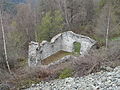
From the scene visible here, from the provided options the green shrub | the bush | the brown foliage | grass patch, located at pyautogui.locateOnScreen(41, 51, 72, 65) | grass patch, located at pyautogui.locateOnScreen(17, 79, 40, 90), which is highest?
the brown foliage

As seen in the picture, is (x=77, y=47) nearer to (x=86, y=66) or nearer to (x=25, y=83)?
(x=86, y=66)

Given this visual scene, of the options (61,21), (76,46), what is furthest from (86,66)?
(61,21)

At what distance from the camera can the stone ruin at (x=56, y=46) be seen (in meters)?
17.4

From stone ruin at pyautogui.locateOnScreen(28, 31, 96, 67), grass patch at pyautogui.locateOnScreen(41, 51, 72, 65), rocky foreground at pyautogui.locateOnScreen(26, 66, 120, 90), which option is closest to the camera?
rocky foreground at pyautogui.locateOnScreen(26, 66, 120, 90)

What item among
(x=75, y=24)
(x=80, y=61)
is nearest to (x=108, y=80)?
(x=80, y=61)

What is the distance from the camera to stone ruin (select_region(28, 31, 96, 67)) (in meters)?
17.4

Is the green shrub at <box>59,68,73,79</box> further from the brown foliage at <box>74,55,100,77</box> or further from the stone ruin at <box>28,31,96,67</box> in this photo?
the stone ruin at <box>28,31,96,67</box>

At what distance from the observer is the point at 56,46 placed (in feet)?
65.8

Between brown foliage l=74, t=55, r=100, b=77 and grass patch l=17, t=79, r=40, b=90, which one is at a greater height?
brown foliage l=74, t=55, r=100, b=77

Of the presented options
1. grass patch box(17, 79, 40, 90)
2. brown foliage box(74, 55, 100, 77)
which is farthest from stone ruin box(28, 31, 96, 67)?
grass patch box(17, 79, 40, 90)

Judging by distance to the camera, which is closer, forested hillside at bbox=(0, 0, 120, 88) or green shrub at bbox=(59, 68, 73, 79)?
green shrub at bbox=(59, 68, 73, 79)

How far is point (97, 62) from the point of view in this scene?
30.2ft

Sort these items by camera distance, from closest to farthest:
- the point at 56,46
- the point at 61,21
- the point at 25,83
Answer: the point at 25,83 → the point at 56,46 → the point at 61,21

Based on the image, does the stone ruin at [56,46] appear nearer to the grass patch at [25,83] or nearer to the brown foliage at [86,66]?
the brown foliage at [86,66]
